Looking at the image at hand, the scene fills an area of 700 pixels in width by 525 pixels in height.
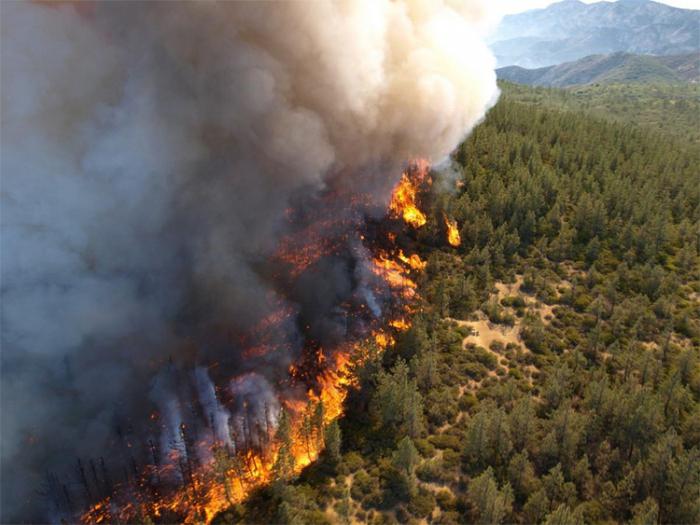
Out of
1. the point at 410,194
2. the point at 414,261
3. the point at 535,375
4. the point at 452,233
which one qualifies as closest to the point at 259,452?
the point at 535,375

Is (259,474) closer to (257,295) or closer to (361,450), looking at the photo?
(361,450)

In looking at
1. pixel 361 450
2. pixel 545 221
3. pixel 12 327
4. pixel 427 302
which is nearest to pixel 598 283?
pixel 545 221

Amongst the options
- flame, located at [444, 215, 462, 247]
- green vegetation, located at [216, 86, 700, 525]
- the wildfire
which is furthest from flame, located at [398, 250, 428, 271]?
the wildfire

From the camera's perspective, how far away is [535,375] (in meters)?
44.6

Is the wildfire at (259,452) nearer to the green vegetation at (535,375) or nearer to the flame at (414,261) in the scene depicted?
the green vegetation at (535,375)

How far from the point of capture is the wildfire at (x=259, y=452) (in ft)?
108

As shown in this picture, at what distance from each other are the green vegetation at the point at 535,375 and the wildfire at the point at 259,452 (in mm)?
1714

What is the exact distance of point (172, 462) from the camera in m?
37.2

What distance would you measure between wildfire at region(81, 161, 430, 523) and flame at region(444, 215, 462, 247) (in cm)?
1536

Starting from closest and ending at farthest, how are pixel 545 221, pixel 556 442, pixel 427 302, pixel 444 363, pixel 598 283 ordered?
1. pixel 556 442
2. pixel 444 363
3. pixel 427 302
4. pixel 598 283
5. pixel 545 221

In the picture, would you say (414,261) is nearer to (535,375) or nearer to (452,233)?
(452,233)

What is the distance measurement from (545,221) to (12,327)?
65.8m

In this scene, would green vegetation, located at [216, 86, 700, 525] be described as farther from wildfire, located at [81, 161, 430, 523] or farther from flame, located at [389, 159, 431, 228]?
flame, located at [389, 159, 431, 228]

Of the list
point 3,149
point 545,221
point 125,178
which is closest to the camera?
point 3,149
